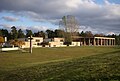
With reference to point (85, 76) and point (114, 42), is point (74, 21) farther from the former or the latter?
point (85, 76)

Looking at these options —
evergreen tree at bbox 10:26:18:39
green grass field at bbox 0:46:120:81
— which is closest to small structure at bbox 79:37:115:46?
evergreen tree at bbox 10:26:18:39

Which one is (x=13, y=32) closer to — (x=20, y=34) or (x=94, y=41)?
(x=20, y=34)

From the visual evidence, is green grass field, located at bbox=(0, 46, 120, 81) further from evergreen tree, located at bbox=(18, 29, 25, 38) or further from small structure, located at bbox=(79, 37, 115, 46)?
evergreen tree, located at bbox=(18, 29, 25, 38)

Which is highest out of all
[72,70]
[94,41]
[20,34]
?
[20,34]

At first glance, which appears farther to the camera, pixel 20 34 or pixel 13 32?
pixel 20 34

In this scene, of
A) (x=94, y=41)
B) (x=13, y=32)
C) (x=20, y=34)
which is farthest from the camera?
(x=20, y=34)

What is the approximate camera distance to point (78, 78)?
12.3 m

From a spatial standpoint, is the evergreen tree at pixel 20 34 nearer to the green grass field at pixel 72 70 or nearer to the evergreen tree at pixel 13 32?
the evergreen tree at pixel 13 32

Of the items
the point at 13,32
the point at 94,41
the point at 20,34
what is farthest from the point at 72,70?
the point at 20,34

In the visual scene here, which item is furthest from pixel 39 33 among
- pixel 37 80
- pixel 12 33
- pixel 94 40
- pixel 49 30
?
pixel 37 80

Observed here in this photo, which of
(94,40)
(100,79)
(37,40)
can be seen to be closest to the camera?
(100,79)

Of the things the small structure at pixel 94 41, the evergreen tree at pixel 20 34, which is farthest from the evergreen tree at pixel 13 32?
the small structure at pixel 94 41

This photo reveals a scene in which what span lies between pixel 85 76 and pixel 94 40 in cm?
13082

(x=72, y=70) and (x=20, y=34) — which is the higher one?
(x=20, y=34)
